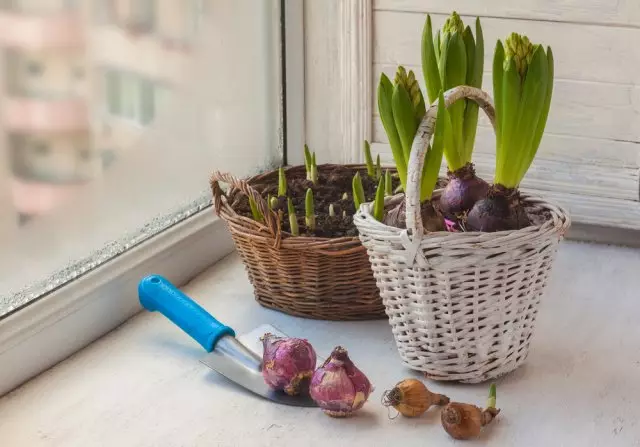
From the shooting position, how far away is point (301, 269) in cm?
127

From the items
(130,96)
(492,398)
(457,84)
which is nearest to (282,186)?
(130,96)

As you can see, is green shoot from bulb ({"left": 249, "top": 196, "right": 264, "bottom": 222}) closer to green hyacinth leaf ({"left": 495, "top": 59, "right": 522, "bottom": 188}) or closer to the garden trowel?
the garden trowel

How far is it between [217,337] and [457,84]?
0.40m

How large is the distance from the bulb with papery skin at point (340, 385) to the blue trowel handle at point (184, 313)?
0.61 feet

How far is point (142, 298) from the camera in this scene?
1.27 metres

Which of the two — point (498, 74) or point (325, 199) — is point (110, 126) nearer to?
point (325, 199)

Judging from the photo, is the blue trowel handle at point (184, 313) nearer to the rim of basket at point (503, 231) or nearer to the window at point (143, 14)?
the rim of basket at point (503, 231)

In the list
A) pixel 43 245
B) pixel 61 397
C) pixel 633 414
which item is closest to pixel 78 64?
pixel 43 245

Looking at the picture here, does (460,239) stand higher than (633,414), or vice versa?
(460,239)

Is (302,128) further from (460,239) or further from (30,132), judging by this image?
(460,239)

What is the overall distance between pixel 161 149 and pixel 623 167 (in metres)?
0.69

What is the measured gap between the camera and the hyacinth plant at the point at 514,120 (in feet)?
3.46

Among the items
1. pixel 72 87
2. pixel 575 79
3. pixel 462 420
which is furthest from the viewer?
pixel 575 79

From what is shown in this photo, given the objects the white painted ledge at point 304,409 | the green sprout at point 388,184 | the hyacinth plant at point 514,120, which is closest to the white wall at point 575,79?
the white painted ledge at point 304,409
